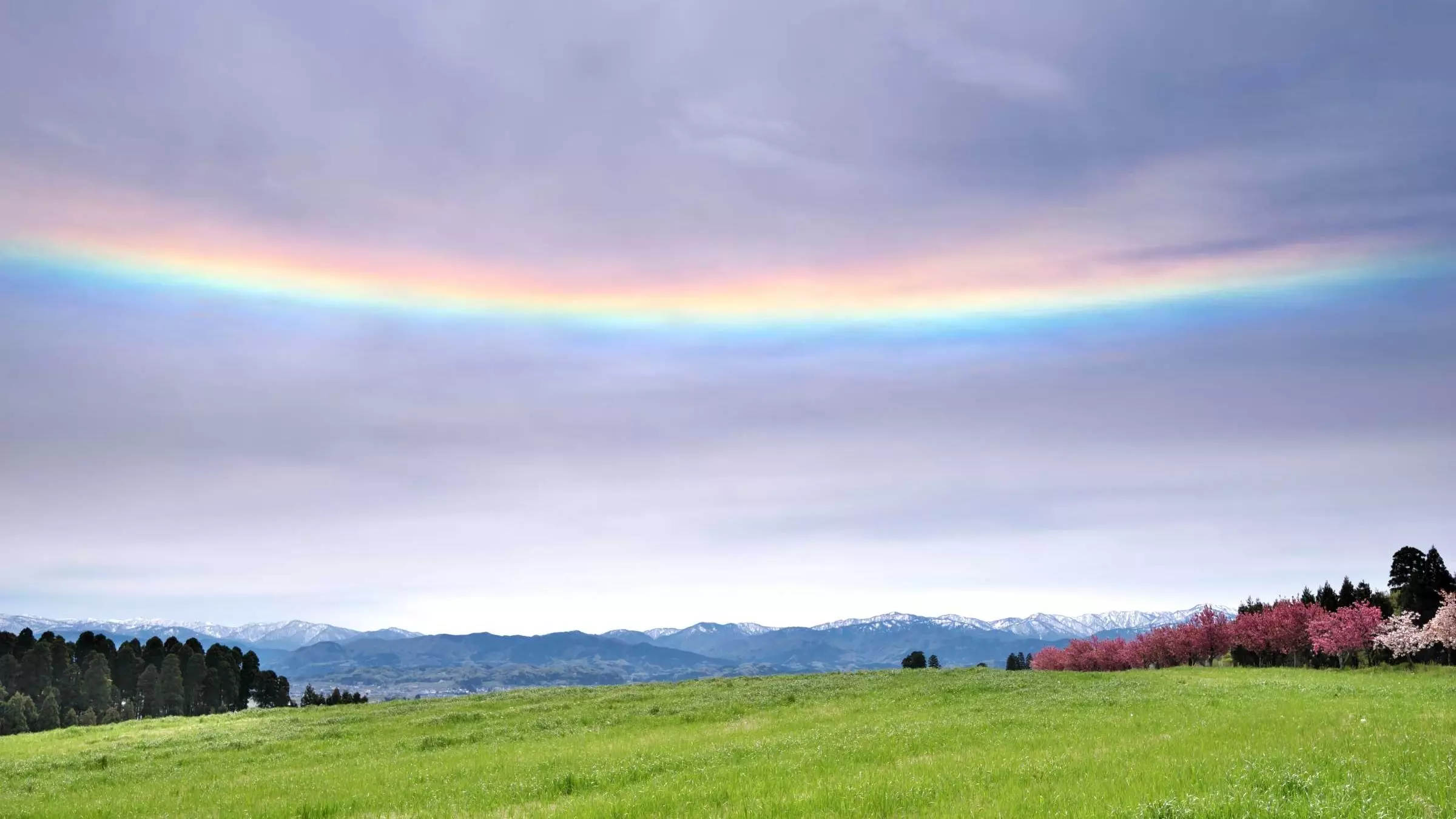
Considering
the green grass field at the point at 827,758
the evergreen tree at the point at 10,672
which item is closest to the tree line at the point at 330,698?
the evergreen tree at the point at 10,672

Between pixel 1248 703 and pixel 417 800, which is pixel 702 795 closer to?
pixel 417 800

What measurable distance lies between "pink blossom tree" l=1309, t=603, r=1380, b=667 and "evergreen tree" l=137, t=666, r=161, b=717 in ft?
551

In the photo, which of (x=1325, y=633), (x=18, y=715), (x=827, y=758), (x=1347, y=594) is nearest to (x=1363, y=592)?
(x=1347, y=594)

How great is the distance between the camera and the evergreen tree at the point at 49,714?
10431 centimetres

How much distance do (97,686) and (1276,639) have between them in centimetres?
17269

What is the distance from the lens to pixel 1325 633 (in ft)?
357

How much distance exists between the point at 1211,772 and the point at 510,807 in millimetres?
14210

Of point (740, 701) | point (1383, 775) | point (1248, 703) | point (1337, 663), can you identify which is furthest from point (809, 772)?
point (1337, 663)

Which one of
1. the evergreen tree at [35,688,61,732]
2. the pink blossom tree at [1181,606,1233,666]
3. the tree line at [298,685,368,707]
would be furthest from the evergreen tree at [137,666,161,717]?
the pink blossom tree at [1181,606,1233,666]

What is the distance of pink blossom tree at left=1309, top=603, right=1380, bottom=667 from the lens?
10244 cm

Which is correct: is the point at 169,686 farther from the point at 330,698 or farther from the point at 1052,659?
the point at 1052,659

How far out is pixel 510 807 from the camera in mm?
17672

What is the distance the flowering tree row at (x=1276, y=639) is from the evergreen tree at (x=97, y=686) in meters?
141

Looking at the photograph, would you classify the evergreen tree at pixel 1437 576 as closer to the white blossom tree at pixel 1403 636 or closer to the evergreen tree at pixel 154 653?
the white blossom tree at pixel 1403 636
